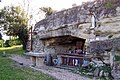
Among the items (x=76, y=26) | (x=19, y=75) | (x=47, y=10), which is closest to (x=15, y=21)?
(x=47, y=10)

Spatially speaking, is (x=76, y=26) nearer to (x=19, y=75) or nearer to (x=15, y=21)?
(x=19, y=75)

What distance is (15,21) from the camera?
26.6m

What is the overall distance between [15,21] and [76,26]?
12.2m

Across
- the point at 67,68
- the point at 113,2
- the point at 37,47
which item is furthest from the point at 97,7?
the point at 37,47

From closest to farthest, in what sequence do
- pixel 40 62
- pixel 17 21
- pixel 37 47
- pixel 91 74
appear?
pixel 91 74, pixel 40 62, pixel 37 47, pixel 17 21

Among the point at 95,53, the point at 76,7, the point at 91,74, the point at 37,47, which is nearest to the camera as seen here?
the point at 91,74

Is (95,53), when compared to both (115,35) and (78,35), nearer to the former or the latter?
(115,35)

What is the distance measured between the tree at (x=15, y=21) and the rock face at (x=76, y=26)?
5326mm

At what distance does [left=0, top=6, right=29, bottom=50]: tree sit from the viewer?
26.3 m

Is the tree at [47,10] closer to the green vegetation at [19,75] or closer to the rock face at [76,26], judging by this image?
the rock face at [76,26]

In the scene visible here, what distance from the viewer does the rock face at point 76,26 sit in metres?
13.9

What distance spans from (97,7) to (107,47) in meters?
3.74

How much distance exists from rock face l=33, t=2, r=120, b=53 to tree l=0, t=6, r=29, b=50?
5326mm

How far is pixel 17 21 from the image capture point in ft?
87.1
